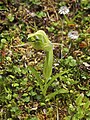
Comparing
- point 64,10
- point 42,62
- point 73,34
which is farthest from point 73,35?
point 42,62

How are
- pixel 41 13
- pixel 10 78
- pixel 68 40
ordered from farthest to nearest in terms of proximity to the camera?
pixel 41 13, pixel 68 40, pixel 10 78

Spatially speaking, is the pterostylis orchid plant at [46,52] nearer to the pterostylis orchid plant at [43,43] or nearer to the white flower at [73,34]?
the pterostylis orchid plant at [43,43]

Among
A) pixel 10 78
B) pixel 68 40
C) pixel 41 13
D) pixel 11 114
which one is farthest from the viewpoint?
pixel 41 13

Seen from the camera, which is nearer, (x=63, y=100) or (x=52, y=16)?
(x=63, y=100)

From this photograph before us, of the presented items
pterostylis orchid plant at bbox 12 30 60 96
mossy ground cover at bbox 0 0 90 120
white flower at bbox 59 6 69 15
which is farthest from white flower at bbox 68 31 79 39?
pterostylis orchid plant at bbox 12 30 60 96

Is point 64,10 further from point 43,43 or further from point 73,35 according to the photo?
point 43,43

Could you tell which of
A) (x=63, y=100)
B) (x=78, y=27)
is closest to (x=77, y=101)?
(x=63, y=100)

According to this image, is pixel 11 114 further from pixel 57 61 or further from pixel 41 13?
pixel 41 13

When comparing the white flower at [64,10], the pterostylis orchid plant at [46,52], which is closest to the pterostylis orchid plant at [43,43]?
the pterostylis orchid plant at [46,52]
